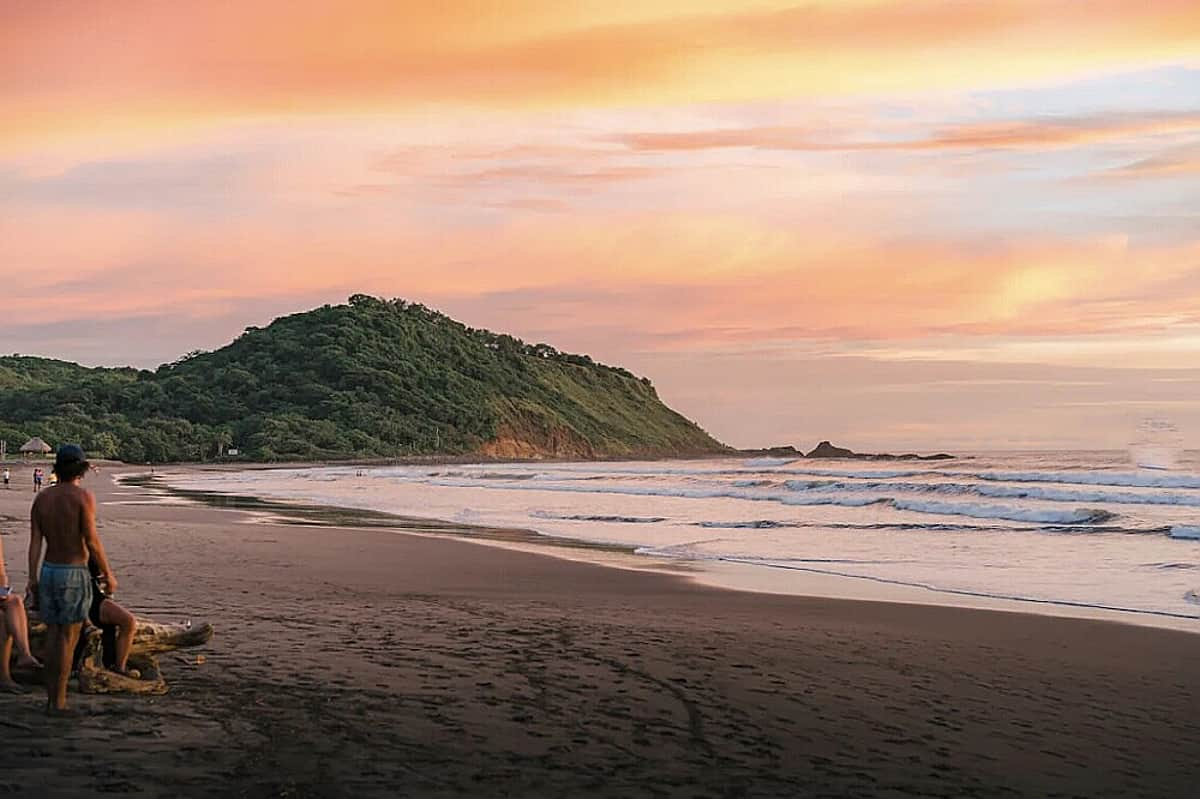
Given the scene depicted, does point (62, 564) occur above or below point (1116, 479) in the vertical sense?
below

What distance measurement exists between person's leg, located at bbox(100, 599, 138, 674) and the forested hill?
4497 inches

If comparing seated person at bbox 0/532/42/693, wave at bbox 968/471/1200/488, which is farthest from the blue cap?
wave at bbox 968/471/1200/488

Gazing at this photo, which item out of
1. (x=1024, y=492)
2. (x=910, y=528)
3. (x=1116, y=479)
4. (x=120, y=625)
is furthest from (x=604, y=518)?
(x=1116, y=479)

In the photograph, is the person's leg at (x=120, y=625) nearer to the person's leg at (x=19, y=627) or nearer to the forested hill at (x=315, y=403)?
the person's leg at (x=19, y=627)

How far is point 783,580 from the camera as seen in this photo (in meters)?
18.1

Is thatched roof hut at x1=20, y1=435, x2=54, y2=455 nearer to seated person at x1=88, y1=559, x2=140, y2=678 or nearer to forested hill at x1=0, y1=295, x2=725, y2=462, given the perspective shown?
forested hill at x1=0, y1=295, x2=725, y2=462

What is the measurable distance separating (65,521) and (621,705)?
3872mm

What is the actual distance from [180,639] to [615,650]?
374cm

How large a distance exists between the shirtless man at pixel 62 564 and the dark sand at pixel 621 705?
360mm

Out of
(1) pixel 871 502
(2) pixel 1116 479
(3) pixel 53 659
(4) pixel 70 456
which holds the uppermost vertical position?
(2) pixel 1116 479

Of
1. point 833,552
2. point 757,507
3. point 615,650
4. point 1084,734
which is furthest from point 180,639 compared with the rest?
point 757,507

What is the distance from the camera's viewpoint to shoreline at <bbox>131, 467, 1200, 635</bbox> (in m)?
14.4

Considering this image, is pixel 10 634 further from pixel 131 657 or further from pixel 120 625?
pixel 131 657

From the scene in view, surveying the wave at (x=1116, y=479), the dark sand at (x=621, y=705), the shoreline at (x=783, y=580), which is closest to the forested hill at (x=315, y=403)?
the wave at (x=1116, y=479)
